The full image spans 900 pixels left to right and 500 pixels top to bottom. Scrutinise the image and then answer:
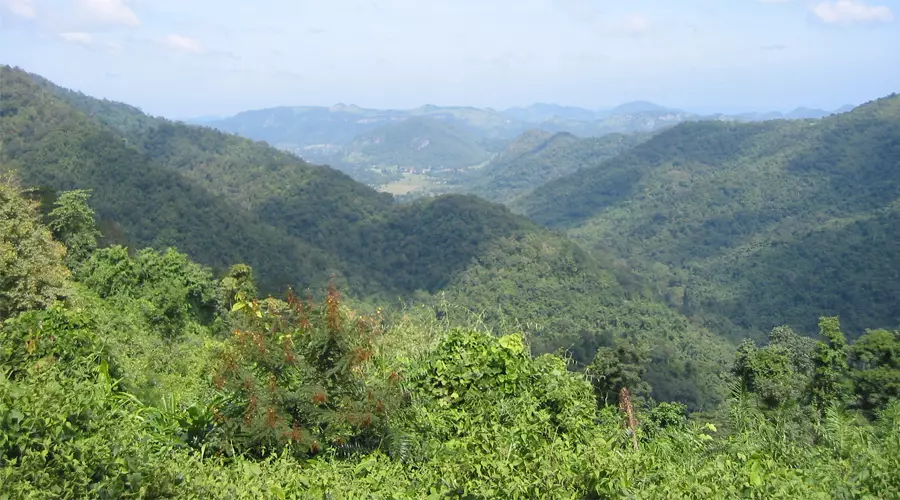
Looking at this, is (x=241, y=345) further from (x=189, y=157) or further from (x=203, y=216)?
(x=189, y=157)

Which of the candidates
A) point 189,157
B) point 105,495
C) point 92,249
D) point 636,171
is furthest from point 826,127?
point 105,495

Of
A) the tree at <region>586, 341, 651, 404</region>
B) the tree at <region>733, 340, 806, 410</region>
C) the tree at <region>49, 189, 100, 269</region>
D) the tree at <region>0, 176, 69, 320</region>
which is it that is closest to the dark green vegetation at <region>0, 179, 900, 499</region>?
the tree at <region>0, 176, 69, 320</region>

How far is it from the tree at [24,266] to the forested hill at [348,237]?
17127 mm

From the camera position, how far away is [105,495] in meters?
3.17

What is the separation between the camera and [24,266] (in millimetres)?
10812

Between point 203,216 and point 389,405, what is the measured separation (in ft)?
148

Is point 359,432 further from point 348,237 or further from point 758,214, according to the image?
point 758,214

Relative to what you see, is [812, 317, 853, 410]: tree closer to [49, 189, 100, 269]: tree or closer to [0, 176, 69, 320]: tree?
[0, 176, 69, 320]: tree

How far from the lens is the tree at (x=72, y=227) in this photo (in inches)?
709

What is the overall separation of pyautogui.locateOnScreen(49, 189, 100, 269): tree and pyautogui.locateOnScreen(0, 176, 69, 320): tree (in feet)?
17.2

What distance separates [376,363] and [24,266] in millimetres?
8304

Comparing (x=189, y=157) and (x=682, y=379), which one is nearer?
(x=682, y=379)

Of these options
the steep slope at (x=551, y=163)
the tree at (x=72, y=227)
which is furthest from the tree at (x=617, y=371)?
the steep slope at (x=551, y=163)

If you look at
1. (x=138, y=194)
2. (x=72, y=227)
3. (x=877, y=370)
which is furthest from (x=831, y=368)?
(x=138, y=194)
